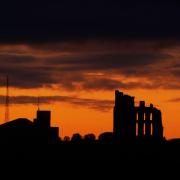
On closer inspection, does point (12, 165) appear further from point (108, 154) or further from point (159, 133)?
point (159, 133)

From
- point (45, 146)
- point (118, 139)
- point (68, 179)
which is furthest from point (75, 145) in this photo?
point (68, 179)

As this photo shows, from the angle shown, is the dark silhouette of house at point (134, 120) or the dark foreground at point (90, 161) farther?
the dark silhouette of house at point (134, 120)

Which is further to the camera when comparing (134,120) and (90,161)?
(134,120)

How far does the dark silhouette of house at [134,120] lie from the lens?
88000 millimetres

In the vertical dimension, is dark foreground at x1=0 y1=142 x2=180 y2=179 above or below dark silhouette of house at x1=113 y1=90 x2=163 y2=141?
below

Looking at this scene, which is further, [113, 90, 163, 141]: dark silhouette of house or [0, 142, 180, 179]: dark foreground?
[113, 90, 163, 141]: dark silhouette of house

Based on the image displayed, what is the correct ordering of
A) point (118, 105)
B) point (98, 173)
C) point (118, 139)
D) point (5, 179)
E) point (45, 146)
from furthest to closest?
1. point (118, 105)
2. point (118, 139)
3. point (45, 146)
4. point (98, 173)
5. point (5, 179)

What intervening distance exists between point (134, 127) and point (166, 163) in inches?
892

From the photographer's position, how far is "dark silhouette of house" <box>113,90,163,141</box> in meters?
88.0

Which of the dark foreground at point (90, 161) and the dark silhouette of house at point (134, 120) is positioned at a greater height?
the dark silhouette of house at point (134, 120)

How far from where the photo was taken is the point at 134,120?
90500 millimetres

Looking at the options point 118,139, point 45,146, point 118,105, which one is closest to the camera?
point 45,146

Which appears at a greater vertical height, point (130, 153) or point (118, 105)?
point (118, 105)

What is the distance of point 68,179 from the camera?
6191cm
